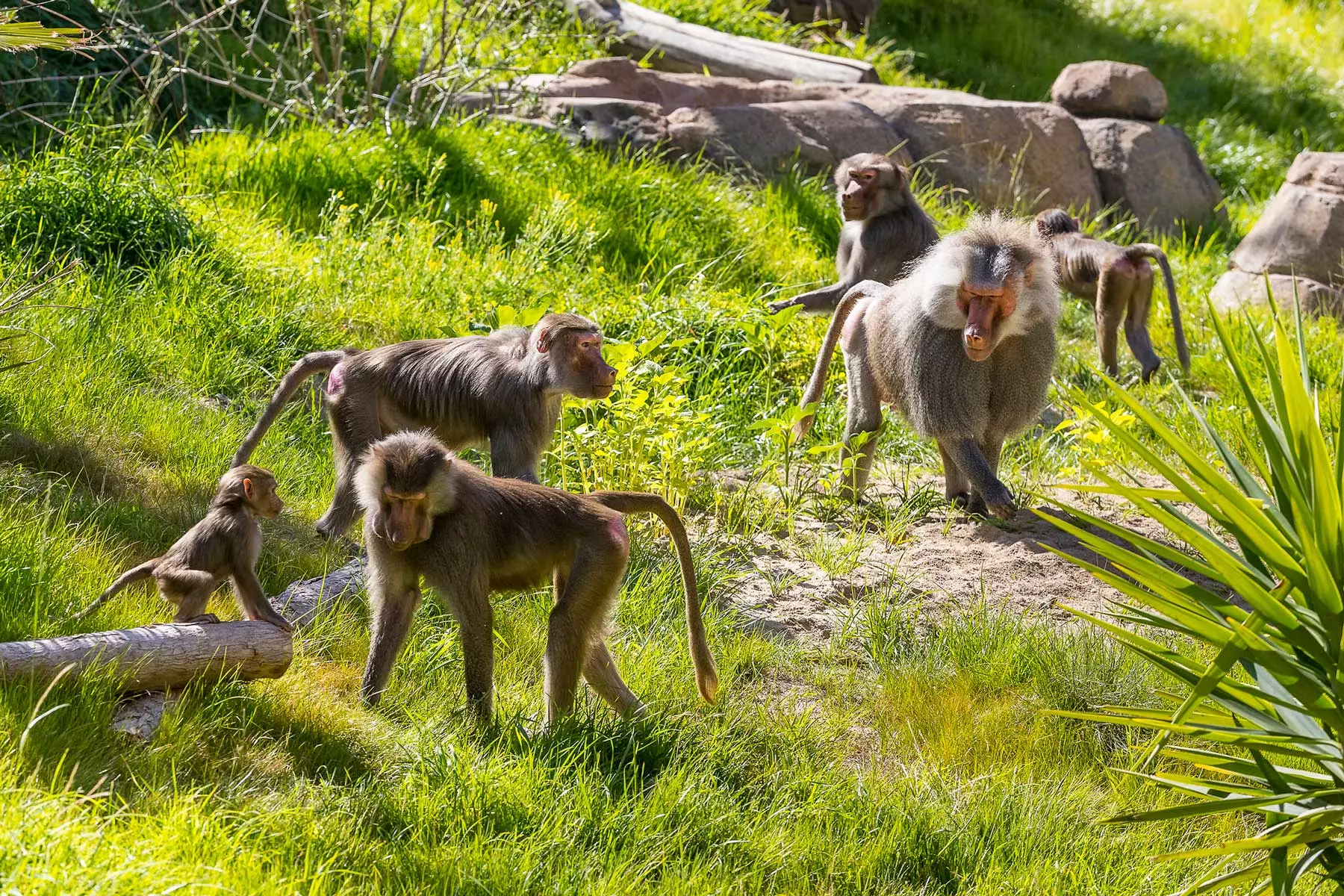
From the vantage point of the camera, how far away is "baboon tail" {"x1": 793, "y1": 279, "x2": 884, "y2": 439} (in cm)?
621

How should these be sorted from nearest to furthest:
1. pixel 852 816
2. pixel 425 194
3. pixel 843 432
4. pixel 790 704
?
pixel 852 816 < pixel 790 704 < pixel 843 432 < pixel 425 194

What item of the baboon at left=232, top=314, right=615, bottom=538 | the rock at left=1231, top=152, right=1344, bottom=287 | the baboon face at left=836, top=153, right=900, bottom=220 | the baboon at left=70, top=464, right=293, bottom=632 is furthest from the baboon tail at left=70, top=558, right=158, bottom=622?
the rock at left=1231, top=152, right=1344, bottom=287

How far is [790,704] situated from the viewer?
4.51m

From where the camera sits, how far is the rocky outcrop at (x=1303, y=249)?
31.7 feet

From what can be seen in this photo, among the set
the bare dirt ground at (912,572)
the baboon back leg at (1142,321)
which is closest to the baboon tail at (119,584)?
the bare dirt ground at (912,572)

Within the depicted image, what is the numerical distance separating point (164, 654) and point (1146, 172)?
10030 mm

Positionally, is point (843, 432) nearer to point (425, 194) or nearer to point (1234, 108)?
point (425, 194)

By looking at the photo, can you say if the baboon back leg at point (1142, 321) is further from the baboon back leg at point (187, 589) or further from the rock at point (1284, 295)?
the baboon back leg at point (187, 589)

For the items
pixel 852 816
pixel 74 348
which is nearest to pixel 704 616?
pixel 852 816

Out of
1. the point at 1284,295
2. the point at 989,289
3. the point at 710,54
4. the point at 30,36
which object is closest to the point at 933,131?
the point at 710,54

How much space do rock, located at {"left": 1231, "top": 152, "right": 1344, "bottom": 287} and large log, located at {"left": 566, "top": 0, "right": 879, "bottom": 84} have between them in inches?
142

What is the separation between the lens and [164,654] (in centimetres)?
353

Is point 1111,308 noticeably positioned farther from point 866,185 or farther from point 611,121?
point 611,121

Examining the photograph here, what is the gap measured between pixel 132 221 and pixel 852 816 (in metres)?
4.73
